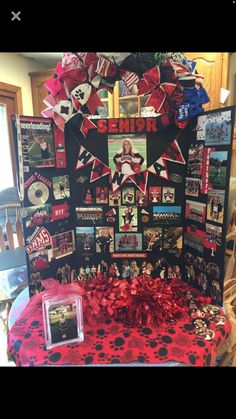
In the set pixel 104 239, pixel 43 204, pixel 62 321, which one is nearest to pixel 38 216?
pixel 43 204

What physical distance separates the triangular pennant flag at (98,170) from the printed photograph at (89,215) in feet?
0.39

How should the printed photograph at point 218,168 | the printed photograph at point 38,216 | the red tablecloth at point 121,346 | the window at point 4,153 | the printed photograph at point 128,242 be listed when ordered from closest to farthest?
the red tablecloth at point 121,346 → the printed photograph at point 218,168 → the printed photograph at point 38,216 → the printed photograph at point 128,242 → the window at point 4,153

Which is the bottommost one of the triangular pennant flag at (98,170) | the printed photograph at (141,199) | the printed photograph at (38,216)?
the printed photograph at (38,216)

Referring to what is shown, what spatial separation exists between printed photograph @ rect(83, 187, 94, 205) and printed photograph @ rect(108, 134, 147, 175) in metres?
0.12

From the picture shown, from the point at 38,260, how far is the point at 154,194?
468 millimetres

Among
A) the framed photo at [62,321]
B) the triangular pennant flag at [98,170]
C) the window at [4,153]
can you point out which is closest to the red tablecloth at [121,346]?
the framed photo at [62,321]

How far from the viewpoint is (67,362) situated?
2.02 ft

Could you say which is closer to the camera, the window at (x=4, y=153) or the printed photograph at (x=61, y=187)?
the printed photograph at (x=61, y=187)

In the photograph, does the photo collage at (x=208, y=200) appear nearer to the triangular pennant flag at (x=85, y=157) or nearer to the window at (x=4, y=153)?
the triangular pennant flag at (x=85, y=157)

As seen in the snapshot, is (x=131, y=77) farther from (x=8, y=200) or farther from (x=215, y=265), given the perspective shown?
(x=8, y=200)

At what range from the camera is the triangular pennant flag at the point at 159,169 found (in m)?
0.89
